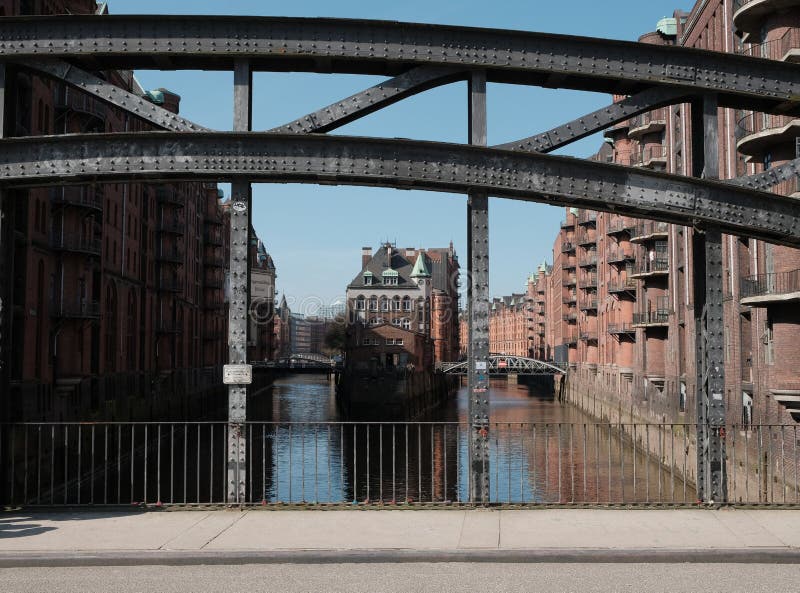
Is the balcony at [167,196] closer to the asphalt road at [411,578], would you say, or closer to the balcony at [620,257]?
the balcony at [620,257]

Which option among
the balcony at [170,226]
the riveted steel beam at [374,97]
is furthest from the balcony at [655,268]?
the riveted steel beam at [374,97]

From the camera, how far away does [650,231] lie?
4706cm

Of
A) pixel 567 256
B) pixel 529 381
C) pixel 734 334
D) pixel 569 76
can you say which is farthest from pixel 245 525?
pixel 529 381

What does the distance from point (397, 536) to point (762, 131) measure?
2042cm

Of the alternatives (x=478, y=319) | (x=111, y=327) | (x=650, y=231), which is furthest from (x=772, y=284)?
(x=111, y=327)

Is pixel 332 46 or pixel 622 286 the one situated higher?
pixel 332 46

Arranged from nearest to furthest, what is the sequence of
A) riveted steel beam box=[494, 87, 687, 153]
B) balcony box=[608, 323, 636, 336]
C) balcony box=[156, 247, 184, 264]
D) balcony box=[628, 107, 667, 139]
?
riveted steel beam box=[494, 87, 687, 153] < balcony box=[628, 107, 667, 139] < balcony box=[608, 323, 636, 336] < balcony box=[156, 247, 184, 264]

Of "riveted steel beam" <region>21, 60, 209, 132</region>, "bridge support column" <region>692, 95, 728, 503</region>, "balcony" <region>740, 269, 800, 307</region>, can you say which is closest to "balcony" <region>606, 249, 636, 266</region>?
"balcony" <region>740, 269, 800, 307</region>

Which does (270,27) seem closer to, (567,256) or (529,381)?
(567,256)

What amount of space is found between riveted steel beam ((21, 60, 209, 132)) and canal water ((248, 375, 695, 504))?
4753mm

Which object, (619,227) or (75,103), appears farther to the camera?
(619,227)

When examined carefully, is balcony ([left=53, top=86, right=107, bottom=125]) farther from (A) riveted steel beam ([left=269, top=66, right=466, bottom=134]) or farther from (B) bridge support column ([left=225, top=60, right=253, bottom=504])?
(A) riveted steel beam ([left=269, top=66, right=466, bottom=134])

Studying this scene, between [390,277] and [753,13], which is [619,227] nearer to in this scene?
[753,13]

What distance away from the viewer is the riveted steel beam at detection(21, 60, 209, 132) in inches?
461
